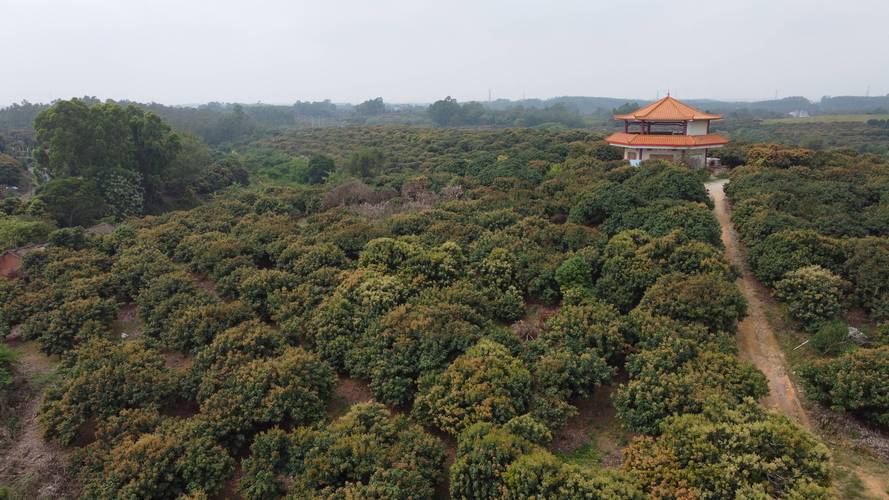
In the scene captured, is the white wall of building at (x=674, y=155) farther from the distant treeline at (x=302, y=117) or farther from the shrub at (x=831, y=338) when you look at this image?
the distant treeline at (x=302, y=117)

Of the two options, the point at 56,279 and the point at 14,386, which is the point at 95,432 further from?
the point at 56,279

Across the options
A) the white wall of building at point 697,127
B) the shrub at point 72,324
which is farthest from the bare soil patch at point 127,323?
the white wall of building at point 697,127

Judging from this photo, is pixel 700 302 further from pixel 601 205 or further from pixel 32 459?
pixel 32 459

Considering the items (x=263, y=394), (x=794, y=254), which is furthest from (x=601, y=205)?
(x=263, y=394)

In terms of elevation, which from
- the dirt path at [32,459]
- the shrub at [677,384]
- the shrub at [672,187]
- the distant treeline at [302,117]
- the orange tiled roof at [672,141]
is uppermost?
the distant treeline at [302,117]

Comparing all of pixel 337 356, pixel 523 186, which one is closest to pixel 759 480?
pixel 337 356
